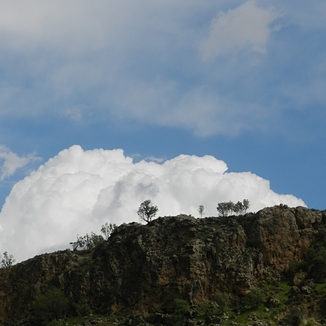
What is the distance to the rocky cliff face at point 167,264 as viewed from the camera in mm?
120062

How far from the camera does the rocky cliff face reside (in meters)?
120

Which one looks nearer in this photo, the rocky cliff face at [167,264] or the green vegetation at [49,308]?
the rocky cliff face at [167,264]

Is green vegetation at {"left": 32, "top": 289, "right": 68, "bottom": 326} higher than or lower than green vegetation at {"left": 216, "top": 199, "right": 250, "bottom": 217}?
lower

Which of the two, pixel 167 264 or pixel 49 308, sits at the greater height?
pixel 167 264

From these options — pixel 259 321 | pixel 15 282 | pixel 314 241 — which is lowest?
pixel 259 321

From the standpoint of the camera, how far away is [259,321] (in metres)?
103

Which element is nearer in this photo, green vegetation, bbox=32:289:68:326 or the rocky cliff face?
the rocky cliff face

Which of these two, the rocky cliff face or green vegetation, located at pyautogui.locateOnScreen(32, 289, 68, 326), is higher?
the rocky cliff face

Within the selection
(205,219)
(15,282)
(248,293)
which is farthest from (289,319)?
(15,282)

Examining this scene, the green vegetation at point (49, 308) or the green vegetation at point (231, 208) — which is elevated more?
the green vegetation at point (231, 208)

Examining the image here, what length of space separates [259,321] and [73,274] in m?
48.3

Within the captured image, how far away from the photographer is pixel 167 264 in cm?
12312

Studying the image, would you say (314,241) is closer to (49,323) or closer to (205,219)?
(205,219)

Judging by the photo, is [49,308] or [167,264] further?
[167,264]
